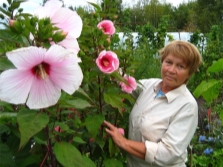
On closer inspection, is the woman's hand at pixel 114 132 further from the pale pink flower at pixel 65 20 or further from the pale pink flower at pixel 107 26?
the pale pink flower at pixel 65 20

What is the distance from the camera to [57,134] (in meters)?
1.03

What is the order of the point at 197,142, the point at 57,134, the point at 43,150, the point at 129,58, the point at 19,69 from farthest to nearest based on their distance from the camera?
the point at 197,142, the point at 129,58, the point at 43,150, the point at 57,134, the point at 19,69

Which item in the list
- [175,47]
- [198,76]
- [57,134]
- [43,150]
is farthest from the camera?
[198,76]

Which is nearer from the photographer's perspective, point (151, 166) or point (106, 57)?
point (106, 57)

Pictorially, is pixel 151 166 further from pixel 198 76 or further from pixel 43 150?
pixel 198 76

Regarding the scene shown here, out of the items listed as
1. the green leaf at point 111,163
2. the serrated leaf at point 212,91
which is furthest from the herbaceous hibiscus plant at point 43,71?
the serrated leaf at point 212,91

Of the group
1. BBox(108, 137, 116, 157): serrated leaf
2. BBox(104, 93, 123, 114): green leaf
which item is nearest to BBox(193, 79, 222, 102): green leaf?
BBox(104, 93, 123, 114): green leaf

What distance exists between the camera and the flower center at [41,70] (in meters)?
0.71

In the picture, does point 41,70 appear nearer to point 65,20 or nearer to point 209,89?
point 65,20

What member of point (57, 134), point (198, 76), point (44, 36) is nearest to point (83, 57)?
point (57, 134)

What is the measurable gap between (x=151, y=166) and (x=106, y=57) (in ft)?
2.41

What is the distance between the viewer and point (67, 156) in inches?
37.0

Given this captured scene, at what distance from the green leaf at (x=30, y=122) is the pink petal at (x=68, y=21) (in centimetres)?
21

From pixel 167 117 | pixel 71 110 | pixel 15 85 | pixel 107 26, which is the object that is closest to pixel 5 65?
pixel 15 85
